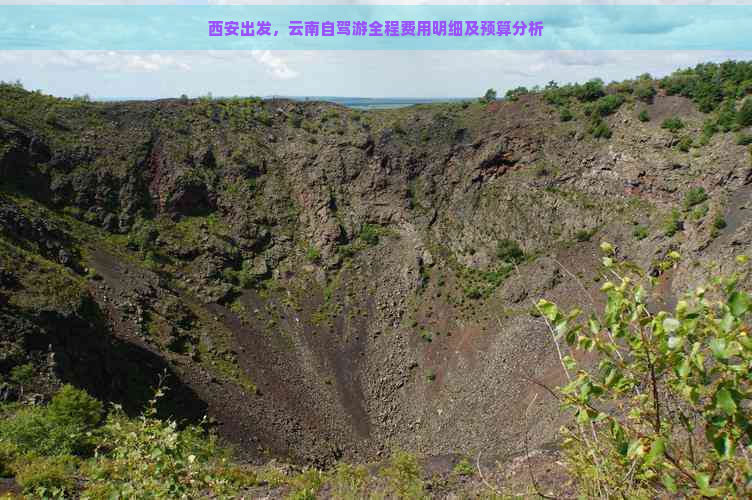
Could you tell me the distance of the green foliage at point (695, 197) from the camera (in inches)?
1004

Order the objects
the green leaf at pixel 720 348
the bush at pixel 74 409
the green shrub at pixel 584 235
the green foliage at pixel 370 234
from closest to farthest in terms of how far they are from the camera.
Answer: the green leaf at pixel 720 348 < the bush at pixel 74 409 < the green shrub at pixel 584 235 < the green foliage at pixel 370 234

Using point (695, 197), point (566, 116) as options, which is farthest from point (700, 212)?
point (566, 116)

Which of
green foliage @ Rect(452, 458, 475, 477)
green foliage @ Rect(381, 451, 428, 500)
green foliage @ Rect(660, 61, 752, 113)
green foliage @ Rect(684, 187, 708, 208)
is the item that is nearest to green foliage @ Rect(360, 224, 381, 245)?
green foliage @ Rect(684, 187, 708, 208)

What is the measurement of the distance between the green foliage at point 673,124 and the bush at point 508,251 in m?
11.3

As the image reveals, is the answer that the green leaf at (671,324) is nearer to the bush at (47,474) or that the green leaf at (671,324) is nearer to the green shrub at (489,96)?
the bush at (47,474)

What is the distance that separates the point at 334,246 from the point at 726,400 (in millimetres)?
31252

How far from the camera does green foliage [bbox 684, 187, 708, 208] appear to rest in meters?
25.5

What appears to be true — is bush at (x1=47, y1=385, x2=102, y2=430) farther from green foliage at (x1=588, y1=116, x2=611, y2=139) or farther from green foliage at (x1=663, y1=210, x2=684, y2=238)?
green foliage at (x1=588, y1=116, x2=611, y2=139)

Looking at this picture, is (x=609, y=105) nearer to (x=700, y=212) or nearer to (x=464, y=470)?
(x=700, y=212)

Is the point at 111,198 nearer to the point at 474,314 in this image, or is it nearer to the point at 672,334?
the point at 474,314

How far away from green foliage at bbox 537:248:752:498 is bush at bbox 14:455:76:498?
28.7 ft

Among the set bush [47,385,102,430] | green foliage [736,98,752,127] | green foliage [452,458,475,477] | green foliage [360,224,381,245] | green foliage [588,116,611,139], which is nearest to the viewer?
bush [47,385,102,430]

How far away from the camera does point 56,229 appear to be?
25.9m

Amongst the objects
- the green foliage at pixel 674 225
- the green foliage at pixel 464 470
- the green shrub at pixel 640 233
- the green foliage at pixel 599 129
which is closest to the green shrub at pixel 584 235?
the green shrub at pixel 640 233
